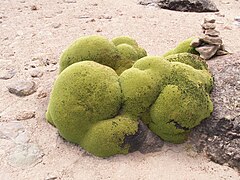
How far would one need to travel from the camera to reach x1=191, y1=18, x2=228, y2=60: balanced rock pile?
5.20 m

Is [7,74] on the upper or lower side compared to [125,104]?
lower

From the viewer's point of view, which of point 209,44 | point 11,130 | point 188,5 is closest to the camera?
point 11,130

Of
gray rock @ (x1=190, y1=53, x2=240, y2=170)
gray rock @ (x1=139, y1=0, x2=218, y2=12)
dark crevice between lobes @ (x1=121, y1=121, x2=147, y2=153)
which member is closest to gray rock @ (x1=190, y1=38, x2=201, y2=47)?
gray rock @ (x1=190, y1=53, x2=240, y2=170)

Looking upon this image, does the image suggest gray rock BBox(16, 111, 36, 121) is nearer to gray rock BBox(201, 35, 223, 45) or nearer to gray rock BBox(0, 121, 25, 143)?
gray rock BBox(0, 121, 25, 143)

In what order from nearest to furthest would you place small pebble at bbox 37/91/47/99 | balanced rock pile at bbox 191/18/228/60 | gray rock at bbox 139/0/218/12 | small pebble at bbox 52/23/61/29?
balanced rock pile at bbox 191/18/228/60 < small pebble at bbox 37/91/47/99 < small pebble at bbox 52/23/61/29 < gray rock at bbox 139/0/218/12

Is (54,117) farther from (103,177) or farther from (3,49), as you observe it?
(3,49)

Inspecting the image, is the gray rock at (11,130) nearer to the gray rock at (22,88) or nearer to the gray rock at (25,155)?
the gray rock at (25,155)

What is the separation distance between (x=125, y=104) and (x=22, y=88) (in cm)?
222

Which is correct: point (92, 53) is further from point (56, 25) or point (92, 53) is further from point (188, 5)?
point (188, 5)

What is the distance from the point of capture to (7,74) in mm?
6316

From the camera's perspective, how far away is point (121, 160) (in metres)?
4.23

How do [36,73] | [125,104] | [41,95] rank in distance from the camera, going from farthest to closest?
[36,73], [41,95], [125,104]

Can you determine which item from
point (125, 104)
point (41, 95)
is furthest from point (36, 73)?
point (125, 104)

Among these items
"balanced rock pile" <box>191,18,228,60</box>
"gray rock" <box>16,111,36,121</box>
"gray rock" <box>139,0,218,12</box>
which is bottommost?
"gray rock" <box>139,0,218,12</box>
